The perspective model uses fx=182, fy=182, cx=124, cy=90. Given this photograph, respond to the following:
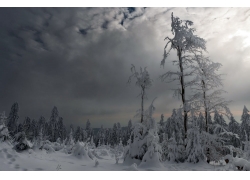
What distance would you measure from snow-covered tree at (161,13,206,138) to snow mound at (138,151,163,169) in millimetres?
2808

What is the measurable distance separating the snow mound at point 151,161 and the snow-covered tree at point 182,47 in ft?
9.21

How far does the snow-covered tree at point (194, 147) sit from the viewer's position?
10039mm

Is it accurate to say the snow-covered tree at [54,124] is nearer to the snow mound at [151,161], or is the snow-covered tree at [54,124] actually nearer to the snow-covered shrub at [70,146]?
the snow-covered shrub at [70,146]

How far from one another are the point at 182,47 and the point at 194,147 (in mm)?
6065

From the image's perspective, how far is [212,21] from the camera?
10.6 m

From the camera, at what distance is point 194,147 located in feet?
33.3

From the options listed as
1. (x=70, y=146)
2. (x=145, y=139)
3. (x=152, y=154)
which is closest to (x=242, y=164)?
(x=152, y=154)

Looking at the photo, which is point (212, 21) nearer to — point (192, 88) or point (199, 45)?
point (199, 45)

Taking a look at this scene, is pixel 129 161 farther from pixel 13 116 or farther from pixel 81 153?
pixel 13 116

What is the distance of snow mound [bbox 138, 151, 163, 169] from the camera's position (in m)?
8.87

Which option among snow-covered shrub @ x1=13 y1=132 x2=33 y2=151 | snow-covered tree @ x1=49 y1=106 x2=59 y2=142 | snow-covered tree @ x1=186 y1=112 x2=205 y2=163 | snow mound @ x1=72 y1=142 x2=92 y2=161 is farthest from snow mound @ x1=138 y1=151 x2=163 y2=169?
snow-covered tree @ x1=49 y1=106 x2=59 y2=142

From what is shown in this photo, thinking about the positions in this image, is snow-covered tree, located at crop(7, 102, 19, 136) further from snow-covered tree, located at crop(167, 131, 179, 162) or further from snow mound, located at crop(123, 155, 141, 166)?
snow-covered tree, located at crop(167, 131, 179, 162)

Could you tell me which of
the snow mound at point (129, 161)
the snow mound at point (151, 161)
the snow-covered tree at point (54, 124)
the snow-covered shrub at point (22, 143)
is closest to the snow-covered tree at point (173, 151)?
the snow mound at point (151, 161)
